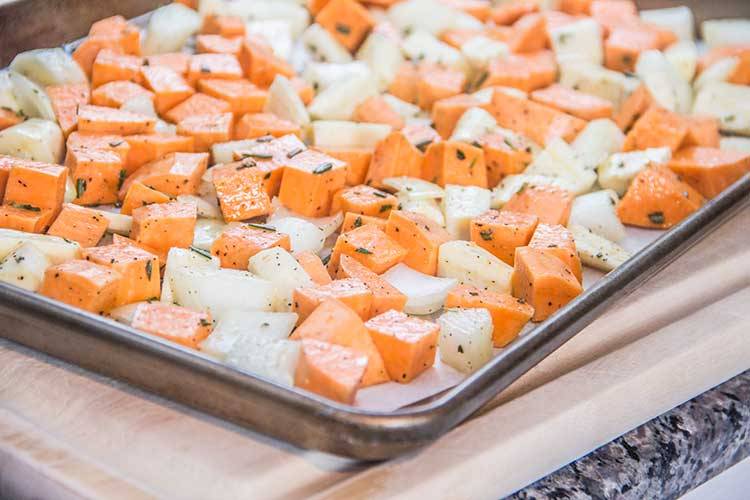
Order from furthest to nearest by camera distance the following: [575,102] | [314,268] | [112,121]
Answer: [575,102]
[112,121]
[314,268]

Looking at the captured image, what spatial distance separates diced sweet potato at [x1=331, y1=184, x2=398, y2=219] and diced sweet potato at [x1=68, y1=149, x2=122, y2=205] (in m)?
0.43

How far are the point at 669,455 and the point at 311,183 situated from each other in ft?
2.74

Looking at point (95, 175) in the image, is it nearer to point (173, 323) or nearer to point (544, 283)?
point (173, 323)

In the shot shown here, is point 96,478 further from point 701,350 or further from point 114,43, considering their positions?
point 114,43

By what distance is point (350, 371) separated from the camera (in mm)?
1320

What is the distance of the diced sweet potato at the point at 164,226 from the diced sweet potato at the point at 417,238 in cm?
37

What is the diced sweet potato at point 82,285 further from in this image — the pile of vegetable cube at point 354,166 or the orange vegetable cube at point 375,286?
the orange vegetable cube at point 375,286

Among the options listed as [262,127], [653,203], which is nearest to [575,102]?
[653,203]

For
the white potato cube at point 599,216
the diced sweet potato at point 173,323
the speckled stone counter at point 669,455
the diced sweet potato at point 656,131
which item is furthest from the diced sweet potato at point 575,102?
the diced sweet potato at point 173,323

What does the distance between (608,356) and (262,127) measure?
92 centimetres

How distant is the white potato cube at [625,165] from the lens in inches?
80.8

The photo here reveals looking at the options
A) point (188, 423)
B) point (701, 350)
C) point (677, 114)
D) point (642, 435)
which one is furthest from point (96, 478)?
point (677, 114)

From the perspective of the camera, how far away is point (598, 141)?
2195 millimetres

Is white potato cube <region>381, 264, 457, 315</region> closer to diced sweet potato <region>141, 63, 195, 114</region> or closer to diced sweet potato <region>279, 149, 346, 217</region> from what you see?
diced sweet potato <region>279, 149, 346, 217</region>
